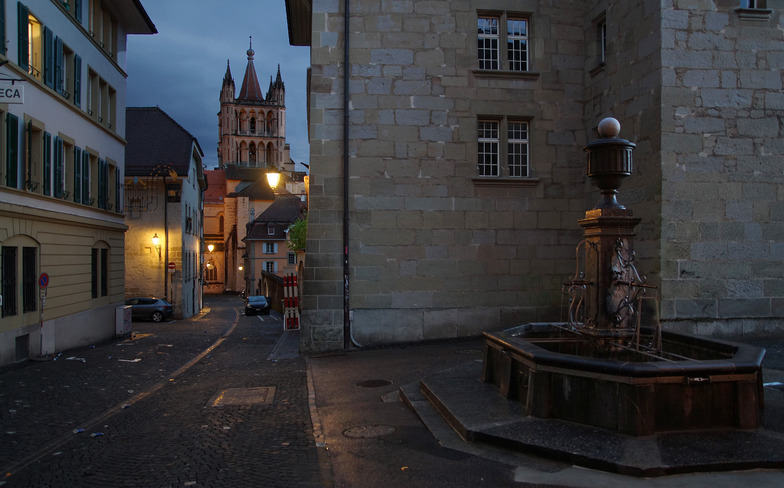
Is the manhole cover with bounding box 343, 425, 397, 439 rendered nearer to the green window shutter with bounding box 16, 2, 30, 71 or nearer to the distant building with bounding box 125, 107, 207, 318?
the green window shutter with bounding box 16, 2, 30, 71

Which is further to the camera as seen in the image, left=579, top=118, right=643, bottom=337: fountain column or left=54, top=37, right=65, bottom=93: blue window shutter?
left=54, top=37, right=65, bottom=93: blue window shutter

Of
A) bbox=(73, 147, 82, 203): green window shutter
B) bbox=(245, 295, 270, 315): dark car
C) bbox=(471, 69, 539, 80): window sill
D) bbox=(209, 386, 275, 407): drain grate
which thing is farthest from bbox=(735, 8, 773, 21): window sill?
bbox=(245, 295, 270, 315): dark car

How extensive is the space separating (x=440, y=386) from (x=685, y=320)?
→ 628cm

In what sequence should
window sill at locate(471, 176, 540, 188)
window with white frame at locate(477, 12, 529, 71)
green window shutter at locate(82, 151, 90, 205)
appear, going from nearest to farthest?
window sill at locate(471, 176, 540, 188) < window with white frame at locate(477, 12, 529, 71) < green window shutter at locate(82, 151, 90, 205)

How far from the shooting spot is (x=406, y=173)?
48.0 feet

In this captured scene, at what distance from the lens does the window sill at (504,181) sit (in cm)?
1488

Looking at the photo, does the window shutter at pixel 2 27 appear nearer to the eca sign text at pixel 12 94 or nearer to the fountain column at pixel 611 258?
the eca sign text at pixel 12 94

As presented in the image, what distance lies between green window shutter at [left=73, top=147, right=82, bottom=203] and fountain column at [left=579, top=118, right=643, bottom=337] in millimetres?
17040

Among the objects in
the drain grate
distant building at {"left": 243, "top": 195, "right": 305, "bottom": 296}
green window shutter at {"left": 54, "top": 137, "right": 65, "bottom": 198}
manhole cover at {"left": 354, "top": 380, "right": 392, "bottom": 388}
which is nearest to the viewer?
the drain grate

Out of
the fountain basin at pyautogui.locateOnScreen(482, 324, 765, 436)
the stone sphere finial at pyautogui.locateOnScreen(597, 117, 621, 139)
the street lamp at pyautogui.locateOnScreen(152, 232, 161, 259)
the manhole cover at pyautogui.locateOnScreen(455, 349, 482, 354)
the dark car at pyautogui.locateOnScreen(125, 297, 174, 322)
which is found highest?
the stone sphere finial at pyautogui.locateOnScreen(597, 117, 621, 139)

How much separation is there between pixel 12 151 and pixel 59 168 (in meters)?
3.25

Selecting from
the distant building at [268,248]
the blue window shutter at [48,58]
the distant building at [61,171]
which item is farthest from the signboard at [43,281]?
the distant building at [268,248]

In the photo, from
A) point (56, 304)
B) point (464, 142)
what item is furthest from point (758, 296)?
point (56, 304)

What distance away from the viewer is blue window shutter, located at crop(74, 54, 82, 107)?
19578mm
